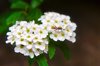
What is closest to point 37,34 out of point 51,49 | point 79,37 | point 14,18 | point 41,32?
point 41,32

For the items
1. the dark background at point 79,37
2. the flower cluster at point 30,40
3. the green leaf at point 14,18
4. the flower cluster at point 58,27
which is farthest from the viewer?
the dark background at point 79,37

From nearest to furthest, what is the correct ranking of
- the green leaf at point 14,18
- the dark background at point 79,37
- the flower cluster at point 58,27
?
1. the flower cluster at point 58,27
2. the green leaf at point 14,18
3. the dark background at point 79,37

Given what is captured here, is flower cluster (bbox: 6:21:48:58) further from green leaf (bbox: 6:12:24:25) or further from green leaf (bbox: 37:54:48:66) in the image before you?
green leaf (bbox: 6:12:24:25)

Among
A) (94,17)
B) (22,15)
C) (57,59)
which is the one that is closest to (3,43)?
(57,59)

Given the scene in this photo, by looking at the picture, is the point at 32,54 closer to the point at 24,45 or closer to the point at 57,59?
the point at 24,45

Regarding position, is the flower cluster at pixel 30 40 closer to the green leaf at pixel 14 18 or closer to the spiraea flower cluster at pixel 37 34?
the spiraea flower cluster at pixel 37 34

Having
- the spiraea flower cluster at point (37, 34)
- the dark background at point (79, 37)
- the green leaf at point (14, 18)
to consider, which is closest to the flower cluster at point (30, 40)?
the spiraea flower cluster at point (37, 34)

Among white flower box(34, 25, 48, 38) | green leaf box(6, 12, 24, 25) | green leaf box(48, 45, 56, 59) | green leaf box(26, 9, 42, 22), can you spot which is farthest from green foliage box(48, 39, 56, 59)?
green leaf box(6, 12, 24, 25)
